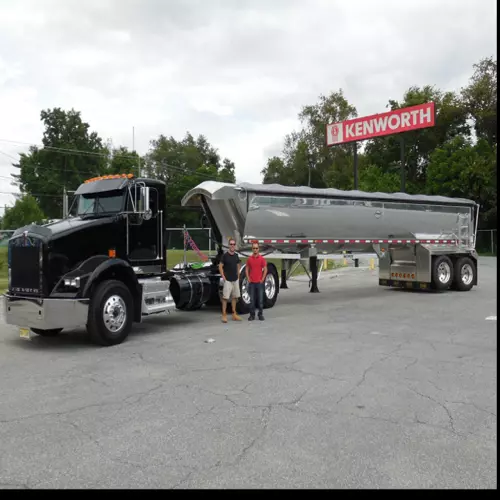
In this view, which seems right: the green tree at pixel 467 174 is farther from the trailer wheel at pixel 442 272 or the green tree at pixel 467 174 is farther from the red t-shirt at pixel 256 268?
the red t-shirt at pixel 256 268

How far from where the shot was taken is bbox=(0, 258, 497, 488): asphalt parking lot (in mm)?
3844

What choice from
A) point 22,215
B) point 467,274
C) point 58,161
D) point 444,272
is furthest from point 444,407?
point 58,161

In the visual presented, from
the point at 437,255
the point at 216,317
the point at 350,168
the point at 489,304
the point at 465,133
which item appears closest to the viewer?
the point at 216,317

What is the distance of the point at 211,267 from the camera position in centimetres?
1273

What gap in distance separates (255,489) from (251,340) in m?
5.35

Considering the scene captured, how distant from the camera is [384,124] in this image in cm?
3575

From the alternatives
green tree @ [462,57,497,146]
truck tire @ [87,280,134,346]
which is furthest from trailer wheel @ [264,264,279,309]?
green tree @ [462,57,497,146]

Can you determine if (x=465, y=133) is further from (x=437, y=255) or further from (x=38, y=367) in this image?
(x=38, y=367)

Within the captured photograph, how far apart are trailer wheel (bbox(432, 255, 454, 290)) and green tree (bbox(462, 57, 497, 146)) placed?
34510 mm

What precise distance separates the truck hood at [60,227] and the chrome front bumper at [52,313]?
3.35 ft

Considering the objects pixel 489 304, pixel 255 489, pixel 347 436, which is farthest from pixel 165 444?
pixel 489 304

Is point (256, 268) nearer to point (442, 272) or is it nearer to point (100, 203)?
point (100, 203)

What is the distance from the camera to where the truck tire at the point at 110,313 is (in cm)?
840

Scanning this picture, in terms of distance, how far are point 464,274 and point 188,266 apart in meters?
9.73
